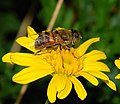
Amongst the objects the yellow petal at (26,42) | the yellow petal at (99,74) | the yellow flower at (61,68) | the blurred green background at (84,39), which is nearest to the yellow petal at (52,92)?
the yellow flower at (61,68)

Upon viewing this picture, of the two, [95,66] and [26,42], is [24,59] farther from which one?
[95,66]

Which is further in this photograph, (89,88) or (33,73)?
(89,88)

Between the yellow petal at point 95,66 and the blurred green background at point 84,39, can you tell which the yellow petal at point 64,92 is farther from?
the blurred green background at point 84,39

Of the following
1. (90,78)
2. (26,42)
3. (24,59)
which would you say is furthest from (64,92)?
(26,42)

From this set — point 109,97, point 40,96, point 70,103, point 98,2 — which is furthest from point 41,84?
point 98,2

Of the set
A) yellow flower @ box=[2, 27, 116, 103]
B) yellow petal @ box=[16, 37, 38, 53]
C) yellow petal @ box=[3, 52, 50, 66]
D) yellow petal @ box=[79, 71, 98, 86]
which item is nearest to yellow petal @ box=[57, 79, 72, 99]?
yellow flower @ box=[2, 27, 116, 103]

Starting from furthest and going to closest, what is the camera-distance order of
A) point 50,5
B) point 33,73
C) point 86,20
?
1. point 86,20
2. point 50,5
3. point 33,73

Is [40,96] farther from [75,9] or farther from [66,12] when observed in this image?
[75,9]
